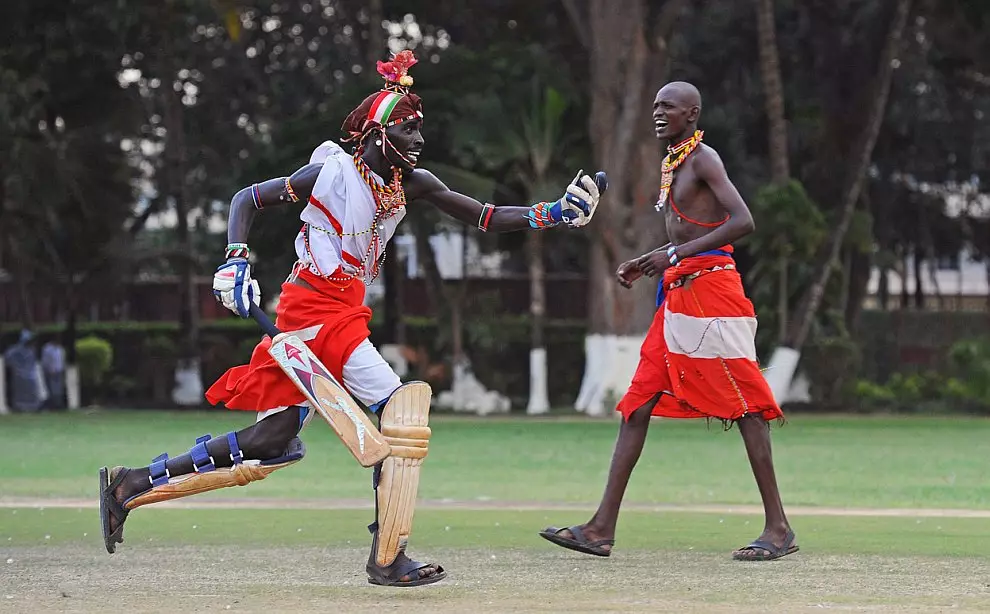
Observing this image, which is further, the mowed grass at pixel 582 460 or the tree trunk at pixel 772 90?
the tree trunk at pixel 772 90

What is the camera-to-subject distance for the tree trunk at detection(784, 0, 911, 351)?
25656 mm

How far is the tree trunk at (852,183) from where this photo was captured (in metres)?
25.7

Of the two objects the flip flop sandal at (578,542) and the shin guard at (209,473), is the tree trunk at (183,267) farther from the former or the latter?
the shin guard at (209,473)

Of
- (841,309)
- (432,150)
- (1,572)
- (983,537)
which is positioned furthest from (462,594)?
(841,309)

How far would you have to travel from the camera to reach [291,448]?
291 inches

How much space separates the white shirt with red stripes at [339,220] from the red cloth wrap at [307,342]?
9 cm

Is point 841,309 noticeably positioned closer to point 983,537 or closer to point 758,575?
point 983,537

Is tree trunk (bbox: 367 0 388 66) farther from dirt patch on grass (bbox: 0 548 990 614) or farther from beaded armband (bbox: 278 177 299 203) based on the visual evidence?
beaded armband (bbox: 278 177 299 203)

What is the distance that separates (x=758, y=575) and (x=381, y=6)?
2304cm

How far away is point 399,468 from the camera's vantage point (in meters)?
7.04

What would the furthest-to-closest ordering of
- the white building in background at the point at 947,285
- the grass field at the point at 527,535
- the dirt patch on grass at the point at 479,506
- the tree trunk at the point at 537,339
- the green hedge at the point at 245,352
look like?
the white building in background at the point at 947,285
the green hedge at the point at 245,352
the tree trunk at the point at 537,339
the dirt patch on grass at the point at 479,506
the grass field at the point at 527,535

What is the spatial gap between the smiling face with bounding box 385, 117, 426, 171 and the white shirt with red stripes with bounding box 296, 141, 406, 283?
177 millimetres

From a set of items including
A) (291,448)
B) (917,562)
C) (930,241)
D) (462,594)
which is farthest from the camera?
A: (930,241)

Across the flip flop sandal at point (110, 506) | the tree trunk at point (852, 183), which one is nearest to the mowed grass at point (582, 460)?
the tree trunk at point (852, 183)
